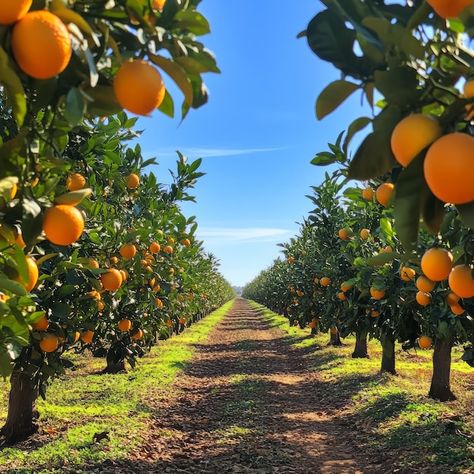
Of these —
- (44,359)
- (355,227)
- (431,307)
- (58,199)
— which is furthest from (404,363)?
(58,199)

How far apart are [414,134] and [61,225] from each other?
3.99ft

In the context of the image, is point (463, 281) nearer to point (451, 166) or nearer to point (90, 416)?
point (451, 166)

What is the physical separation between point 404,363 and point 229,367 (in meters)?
4.51

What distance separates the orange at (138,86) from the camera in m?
1.25

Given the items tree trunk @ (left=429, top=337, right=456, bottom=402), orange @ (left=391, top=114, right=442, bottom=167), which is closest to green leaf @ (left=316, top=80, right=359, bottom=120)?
orange @ (left=391, top=114, right=442, bottom=167)

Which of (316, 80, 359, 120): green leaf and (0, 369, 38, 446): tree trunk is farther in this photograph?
(0, 369, 38, 446): tree trunk

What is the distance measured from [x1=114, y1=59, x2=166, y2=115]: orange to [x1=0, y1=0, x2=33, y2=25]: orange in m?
0.27

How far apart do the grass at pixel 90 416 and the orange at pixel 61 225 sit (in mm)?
3986

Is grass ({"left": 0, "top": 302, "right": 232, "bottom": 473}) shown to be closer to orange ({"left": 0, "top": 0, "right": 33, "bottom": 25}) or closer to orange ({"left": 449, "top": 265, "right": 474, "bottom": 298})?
orange ({"left": 449, "top": 265, "right": 474, "bottom": 298})

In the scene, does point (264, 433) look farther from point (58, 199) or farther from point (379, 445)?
point (58, 199)

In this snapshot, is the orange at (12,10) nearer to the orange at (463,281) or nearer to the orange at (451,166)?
the orange at (451,166)

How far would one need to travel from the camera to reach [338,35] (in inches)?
54.9

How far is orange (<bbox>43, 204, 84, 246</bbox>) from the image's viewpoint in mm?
1728

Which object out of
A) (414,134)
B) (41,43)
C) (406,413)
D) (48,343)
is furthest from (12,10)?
(406,413)
